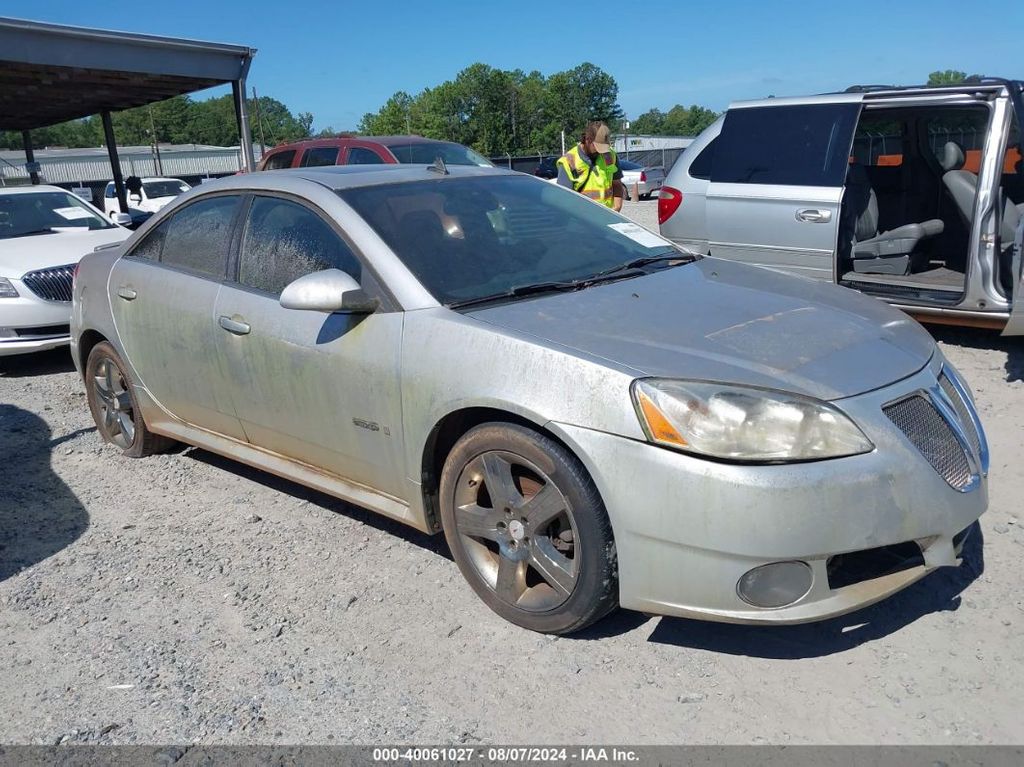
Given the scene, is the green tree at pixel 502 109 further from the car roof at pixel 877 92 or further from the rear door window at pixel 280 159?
the car roof at pixel 877 92

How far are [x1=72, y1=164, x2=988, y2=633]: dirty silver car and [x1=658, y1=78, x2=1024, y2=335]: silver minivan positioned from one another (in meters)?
2.71

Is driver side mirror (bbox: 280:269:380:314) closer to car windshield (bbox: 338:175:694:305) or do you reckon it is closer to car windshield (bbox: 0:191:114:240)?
car windshield (bbox: 338:175:694:305)

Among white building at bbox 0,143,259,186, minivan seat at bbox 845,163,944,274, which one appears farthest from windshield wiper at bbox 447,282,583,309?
white building at bbox 0,143,259,186

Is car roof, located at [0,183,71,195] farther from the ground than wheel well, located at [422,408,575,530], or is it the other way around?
car roof, located at [0,183,71,195]

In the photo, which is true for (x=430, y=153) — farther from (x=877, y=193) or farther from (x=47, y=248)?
(x=877, y=193)

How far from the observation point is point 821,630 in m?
2.94

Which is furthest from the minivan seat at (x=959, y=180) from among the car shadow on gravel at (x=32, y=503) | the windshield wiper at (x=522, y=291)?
the car shadow on gravel at (x=32, y=503)

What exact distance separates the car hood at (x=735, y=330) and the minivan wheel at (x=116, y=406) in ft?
8.89

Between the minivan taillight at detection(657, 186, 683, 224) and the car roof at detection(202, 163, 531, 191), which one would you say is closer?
the car roof at detection(202, 163, 531, 191)

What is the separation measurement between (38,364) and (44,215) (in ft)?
6.15

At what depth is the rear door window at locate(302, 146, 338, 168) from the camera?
433 inches

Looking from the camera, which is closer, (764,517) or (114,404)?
(764,517)

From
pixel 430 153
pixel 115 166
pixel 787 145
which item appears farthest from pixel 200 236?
pixel 115 166

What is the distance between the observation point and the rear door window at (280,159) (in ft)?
38.5
